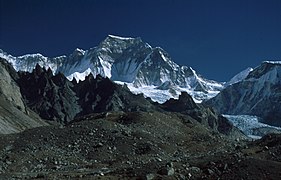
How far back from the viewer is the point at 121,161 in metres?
60.7

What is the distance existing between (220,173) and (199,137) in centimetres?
3865

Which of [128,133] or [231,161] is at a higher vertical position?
[231,161]

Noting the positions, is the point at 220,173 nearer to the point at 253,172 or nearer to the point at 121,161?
the point at 253,172

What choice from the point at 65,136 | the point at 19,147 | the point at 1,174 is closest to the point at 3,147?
the point at 19,147

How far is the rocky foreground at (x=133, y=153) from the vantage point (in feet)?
144

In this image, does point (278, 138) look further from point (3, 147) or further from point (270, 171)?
point (3, 147)

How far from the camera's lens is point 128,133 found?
73938mm

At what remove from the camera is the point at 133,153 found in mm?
66938

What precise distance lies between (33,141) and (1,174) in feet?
56.9

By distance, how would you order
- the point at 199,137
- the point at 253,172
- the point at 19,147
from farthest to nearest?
the point at 199,137 < the point at 19,147 < the point at 253,172

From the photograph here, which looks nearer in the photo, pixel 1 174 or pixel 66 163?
pixel 1 174

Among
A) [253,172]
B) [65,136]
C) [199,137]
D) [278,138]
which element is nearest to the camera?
[253,172]

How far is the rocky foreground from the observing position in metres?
43.9

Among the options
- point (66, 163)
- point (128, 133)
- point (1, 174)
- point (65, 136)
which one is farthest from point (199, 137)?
point (1, 174)
